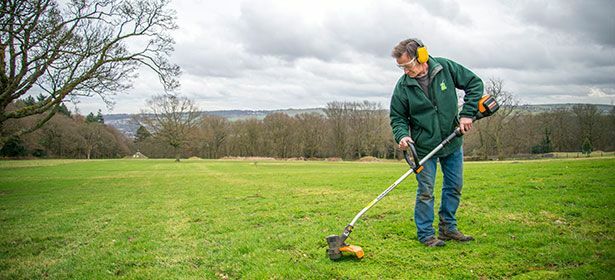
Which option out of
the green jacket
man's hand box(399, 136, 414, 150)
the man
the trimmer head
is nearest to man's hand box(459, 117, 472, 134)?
the man

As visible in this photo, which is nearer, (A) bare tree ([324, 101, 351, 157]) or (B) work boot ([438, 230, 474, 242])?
(B) work boot ([438, 230, 474, 242])

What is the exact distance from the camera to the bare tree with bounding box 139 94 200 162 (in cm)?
6888

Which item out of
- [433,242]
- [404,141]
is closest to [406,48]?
[404,141]

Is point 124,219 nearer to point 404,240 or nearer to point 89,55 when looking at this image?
point 404,240

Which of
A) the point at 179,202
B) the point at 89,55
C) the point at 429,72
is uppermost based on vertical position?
the point at 89,55

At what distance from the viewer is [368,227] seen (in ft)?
23.1

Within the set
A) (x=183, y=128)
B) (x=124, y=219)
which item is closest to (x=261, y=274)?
(x=124, y=219)

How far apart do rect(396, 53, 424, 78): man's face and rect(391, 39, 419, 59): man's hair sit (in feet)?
0.16

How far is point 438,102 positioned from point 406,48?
3.01 feet

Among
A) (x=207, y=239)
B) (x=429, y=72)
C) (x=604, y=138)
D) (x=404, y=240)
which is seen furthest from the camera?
(x=604, y=138)

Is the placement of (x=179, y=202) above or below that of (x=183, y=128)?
below

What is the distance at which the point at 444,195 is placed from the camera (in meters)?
5.79

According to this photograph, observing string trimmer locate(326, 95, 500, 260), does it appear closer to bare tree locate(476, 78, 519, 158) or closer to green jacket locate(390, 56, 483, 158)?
green jacket locate(390, 56, 483, 158)

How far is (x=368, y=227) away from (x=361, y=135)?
84333mm
